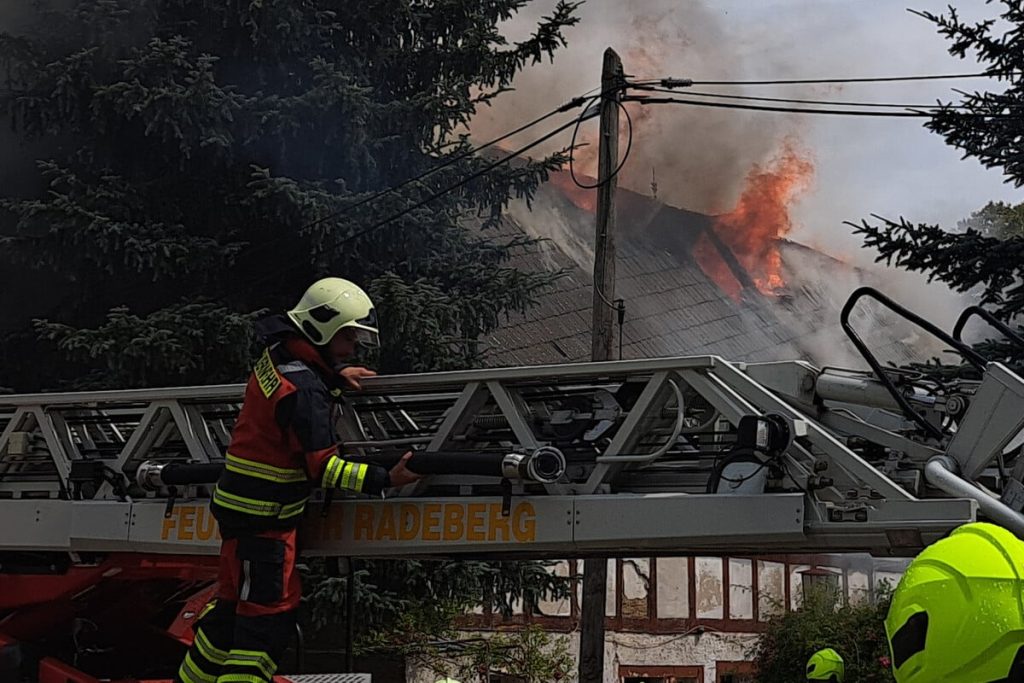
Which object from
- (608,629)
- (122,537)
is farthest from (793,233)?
(122,537)

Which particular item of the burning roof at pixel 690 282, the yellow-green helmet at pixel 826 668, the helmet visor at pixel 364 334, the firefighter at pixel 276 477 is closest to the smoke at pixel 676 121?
the burning roof at pixel 690 282

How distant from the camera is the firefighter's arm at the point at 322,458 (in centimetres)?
444

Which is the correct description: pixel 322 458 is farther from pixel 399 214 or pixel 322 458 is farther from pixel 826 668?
pixel 399 214

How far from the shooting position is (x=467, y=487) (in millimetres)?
4703

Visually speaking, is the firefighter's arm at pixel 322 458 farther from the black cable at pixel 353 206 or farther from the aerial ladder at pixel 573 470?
the black cable at pixel 353 206

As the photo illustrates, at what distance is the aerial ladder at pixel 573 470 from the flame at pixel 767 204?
18531 mm

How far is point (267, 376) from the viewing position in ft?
14.9

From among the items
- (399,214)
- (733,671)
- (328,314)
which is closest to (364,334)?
(328,314)

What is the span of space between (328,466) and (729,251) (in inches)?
829

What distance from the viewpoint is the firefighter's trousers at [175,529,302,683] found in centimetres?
439

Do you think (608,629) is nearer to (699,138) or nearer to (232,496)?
(699,138)

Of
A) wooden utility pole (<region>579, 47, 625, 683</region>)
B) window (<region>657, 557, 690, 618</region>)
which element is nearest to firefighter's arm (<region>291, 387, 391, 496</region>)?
wooden utility pole (<region>579, 47, 625, 683</region>)

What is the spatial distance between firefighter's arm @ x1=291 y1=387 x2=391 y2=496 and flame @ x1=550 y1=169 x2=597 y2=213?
60.3 feet

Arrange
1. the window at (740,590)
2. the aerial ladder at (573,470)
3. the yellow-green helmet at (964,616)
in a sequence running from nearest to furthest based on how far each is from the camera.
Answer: the yellow-green helmet at (964,616), the aerial ladder at (573,470), the window at (740,590)
